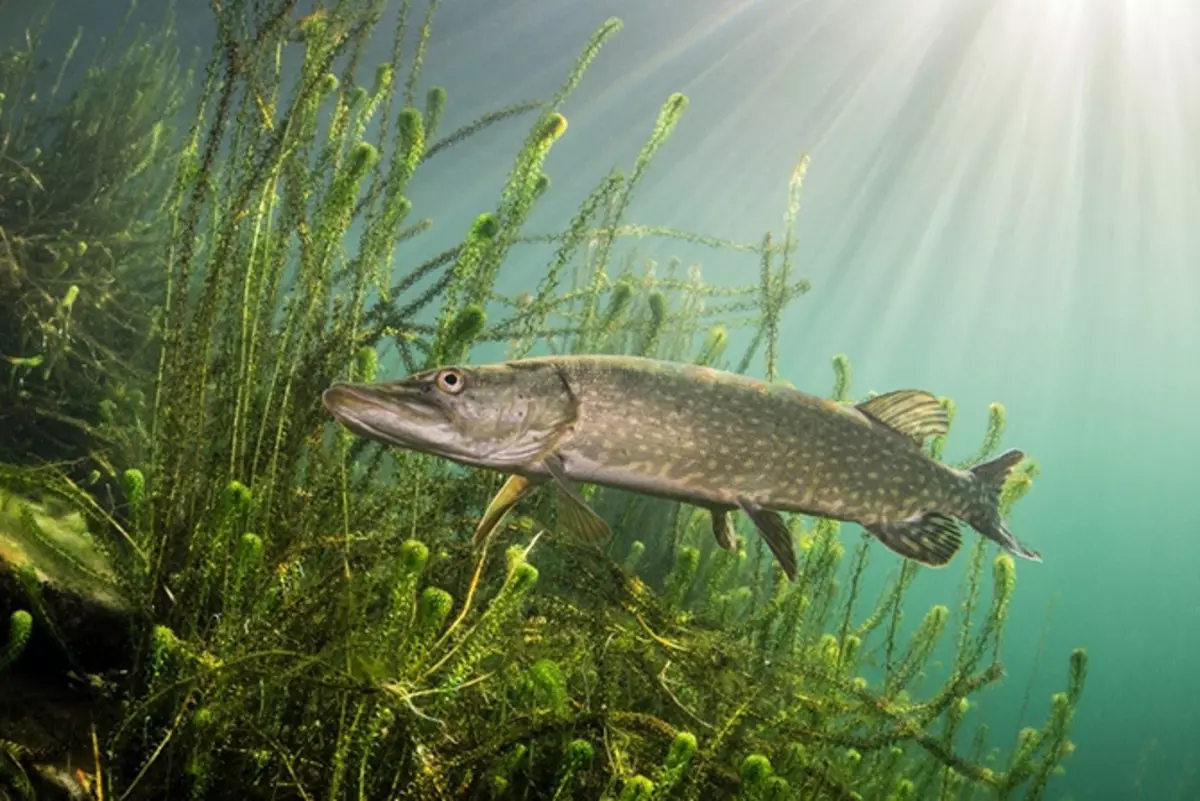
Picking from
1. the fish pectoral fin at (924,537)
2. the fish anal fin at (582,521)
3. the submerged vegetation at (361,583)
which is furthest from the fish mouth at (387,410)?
the fish pectoral fin at (924,537)

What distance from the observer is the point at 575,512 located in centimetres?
225

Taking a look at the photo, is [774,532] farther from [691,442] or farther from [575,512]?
[575,512]

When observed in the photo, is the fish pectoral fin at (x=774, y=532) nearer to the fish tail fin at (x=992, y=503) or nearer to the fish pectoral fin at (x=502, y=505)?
the fish pectoral fin at (x=502, y=505)

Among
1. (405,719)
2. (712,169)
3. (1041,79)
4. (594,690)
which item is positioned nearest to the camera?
(405,719)

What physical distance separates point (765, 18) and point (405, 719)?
18.4 meters

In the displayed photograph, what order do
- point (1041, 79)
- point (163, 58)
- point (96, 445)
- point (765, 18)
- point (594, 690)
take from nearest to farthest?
point (594, 690)
point (96, 445)
point (163, 58)
point (765, 18)
point (1041, 79)

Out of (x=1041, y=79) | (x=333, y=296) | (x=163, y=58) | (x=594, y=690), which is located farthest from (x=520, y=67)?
(x=594, y=690)

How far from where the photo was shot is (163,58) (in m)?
6.47

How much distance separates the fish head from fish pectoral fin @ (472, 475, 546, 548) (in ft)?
0.39

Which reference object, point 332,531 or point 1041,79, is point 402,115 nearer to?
point 332,531

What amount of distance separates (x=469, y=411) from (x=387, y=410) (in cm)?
29

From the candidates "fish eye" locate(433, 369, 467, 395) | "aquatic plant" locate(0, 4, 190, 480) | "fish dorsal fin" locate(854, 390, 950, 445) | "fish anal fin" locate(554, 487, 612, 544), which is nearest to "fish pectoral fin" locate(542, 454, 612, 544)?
"fish anal fin" locate(554, 487, 612, 544)

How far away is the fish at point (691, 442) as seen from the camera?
217 centimetres

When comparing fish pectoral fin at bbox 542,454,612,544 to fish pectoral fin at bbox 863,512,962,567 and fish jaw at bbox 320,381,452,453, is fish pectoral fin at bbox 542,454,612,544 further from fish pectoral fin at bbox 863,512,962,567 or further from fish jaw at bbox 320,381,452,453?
fish pectoral fin at bbox 863,512,962,567
